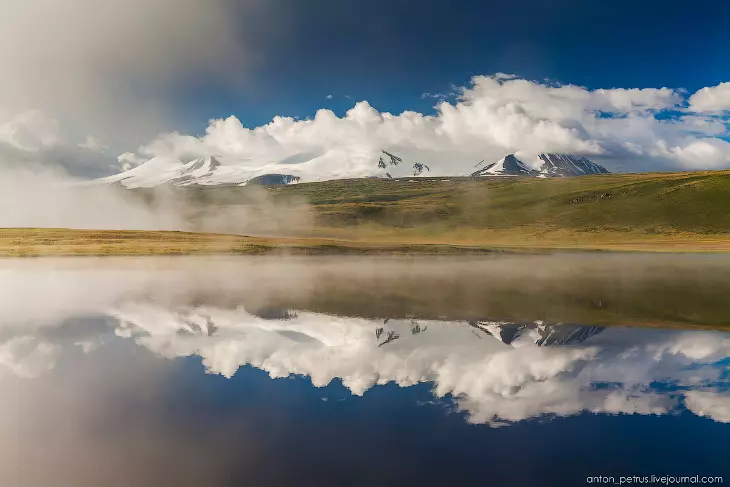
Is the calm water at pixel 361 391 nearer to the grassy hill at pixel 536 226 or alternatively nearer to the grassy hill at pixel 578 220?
the grassy hill at pixel 536 226

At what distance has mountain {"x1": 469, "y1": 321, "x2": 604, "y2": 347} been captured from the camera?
2097 cm

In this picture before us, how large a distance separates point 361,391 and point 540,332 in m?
10.9

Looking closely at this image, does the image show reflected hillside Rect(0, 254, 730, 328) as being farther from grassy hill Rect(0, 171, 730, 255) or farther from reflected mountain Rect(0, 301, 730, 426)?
grassy hill Rect(0, 171, 730, 255)

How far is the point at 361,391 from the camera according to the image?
48.1 ft

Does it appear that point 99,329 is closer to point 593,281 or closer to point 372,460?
point 372,460

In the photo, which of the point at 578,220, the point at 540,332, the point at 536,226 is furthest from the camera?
the point at 578,220

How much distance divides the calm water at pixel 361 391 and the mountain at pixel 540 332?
0.16m

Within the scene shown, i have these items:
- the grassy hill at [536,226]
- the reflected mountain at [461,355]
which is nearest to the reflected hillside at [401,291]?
the reflected mountain at [461,355]

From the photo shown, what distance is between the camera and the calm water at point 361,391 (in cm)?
1008

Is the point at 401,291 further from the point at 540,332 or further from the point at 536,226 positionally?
the point at 536,226

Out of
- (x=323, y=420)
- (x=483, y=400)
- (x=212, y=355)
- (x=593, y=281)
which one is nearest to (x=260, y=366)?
(x=212, y=355)

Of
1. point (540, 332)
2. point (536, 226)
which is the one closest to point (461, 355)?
point (540, 332)

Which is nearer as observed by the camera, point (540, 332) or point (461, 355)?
point (461, 355)

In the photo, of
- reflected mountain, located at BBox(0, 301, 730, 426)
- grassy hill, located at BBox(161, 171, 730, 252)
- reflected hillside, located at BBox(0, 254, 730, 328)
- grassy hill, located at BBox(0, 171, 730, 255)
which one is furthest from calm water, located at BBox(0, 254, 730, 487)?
grassy hill, located at BBox(161, 171, 730, 252)
